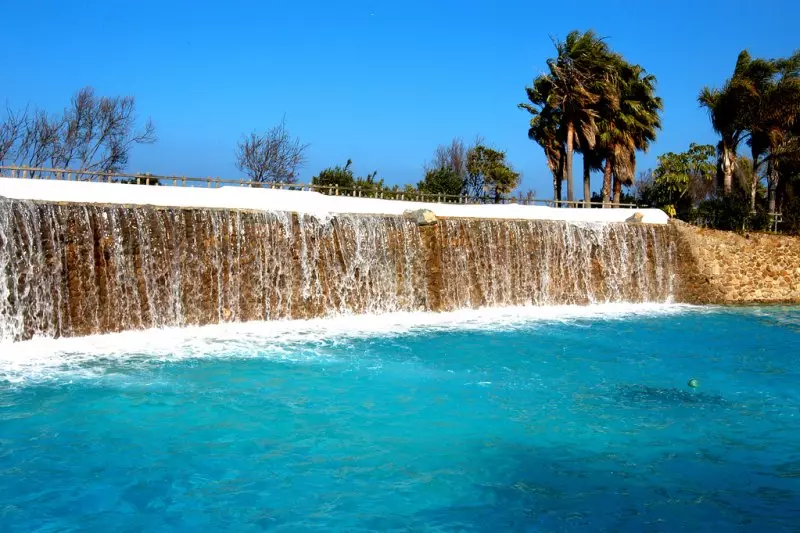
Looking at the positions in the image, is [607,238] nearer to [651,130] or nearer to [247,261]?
[247,261]

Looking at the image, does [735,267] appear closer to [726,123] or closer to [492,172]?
[726,123]

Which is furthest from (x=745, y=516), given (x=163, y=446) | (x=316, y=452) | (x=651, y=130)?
(x=651, y=130)

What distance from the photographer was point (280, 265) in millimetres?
15211

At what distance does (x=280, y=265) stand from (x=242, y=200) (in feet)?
6.31

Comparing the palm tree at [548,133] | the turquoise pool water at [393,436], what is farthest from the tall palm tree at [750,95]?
the turquoise pool water at [393,436]

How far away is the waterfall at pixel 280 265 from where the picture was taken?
12.3 metres

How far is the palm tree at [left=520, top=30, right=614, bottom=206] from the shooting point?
99.1 ft

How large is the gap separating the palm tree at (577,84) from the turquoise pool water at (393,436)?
1915 centimetres

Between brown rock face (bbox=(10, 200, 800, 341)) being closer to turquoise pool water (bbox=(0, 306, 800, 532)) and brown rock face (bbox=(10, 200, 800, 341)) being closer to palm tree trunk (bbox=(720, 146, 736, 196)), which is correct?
turquoise pool water (bbox=(0, 306, 800, 532))

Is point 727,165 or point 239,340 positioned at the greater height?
point 727,165

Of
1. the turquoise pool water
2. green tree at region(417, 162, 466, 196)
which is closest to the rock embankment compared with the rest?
the turquoise pool water

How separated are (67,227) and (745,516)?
36.9ft

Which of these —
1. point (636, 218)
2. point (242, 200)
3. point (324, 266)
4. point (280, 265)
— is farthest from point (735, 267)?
point (242, 200)

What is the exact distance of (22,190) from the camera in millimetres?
13039
